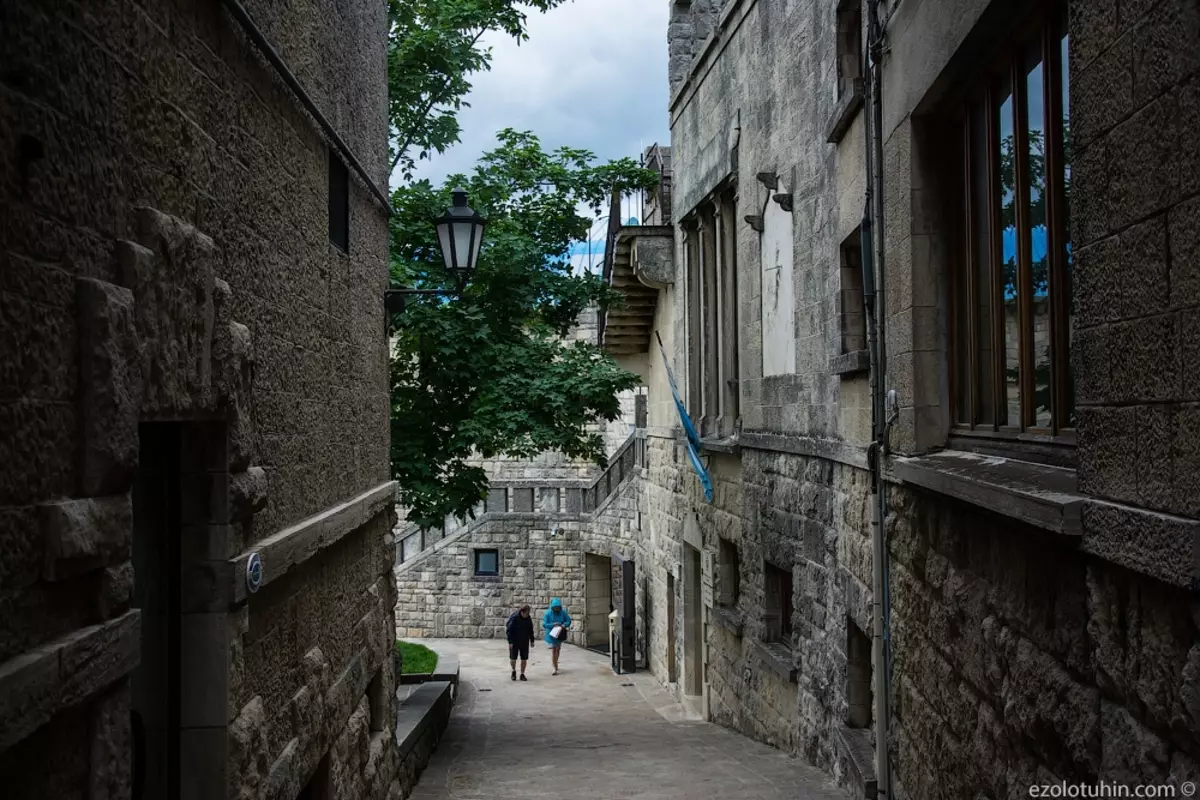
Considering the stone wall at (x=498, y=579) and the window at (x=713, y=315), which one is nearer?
the window at (x=713, y=315)

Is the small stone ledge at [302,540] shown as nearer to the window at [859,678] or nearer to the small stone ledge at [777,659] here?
the window at [859,678]

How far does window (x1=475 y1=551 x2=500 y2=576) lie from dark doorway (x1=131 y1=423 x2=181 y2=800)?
20893mm

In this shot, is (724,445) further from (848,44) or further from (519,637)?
(519,637)

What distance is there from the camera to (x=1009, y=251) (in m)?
4.83

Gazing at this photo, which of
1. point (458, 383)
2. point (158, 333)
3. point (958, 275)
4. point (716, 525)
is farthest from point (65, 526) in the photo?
point (716, 525)

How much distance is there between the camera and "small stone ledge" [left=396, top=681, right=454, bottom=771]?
9.01 metres

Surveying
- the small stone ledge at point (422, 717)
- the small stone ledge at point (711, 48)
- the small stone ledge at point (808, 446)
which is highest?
the small stone ledge at point (711, 48)

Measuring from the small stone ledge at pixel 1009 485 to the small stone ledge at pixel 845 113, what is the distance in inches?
122

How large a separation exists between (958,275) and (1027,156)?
129 cm

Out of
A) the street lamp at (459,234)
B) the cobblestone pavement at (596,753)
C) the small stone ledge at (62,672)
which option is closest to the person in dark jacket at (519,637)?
the cobblestone pavement at (596,753)

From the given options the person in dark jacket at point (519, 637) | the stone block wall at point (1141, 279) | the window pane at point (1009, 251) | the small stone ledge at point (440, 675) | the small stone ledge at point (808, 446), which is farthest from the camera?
the person in dark jacket at point (519, 637)

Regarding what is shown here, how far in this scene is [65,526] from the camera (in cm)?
283

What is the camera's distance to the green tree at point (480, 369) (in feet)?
39.5

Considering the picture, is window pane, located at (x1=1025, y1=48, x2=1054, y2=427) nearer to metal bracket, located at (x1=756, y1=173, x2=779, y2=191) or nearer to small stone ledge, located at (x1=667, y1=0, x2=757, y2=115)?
metal bracket, located at (x1=756, y1=173, x2=779, y2=191)
